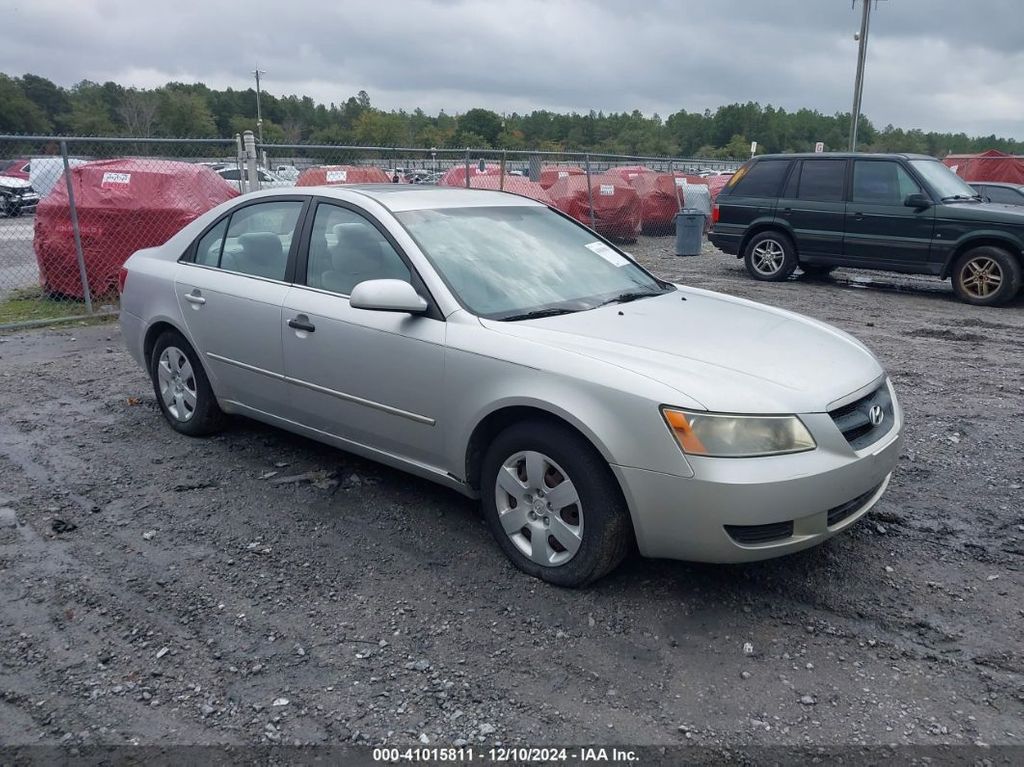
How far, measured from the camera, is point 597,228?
17422mm

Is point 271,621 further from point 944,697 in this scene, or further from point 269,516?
point 944,697

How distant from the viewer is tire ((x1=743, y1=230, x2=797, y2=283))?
12.5 meters

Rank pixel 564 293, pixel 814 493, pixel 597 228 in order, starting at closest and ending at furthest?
pixel 814 493 → pixel 564 293 → pixel 597 228

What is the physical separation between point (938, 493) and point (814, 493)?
5.88 feet

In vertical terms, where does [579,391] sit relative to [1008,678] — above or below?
above

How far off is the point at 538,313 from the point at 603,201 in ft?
45.4

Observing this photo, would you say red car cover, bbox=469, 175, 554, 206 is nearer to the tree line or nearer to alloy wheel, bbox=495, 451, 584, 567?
alloy wheel, bbox=495, 451, 584, 567

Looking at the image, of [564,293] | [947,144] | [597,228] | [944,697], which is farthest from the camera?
[947,144]

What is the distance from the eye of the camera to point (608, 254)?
4930 millimetres

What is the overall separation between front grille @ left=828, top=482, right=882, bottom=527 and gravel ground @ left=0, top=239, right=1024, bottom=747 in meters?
0.36

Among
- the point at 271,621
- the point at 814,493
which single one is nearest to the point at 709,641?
the point at 814,493

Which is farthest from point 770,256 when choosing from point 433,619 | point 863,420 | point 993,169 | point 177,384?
point 993,169

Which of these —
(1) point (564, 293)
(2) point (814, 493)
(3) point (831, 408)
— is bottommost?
(2) point (814, 493)

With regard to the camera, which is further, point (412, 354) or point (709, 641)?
point (412, 354)
